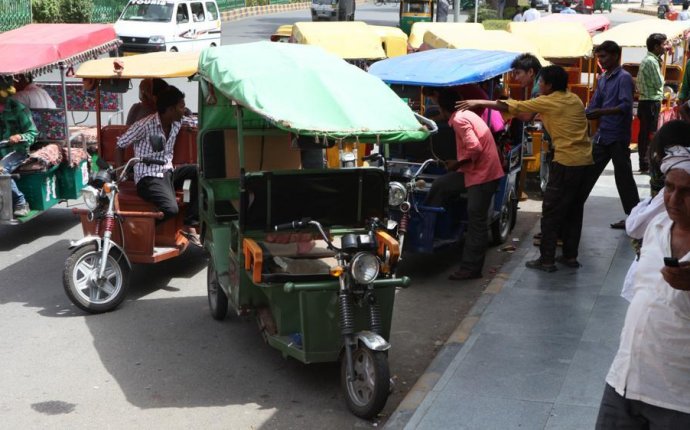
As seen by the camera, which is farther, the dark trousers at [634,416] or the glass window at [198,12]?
the glass window at [198,12]

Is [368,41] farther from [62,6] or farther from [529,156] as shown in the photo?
[62,6]

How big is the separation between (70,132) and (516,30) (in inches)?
282

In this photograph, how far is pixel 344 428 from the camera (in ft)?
18.6

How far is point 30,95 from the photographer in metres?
10.2

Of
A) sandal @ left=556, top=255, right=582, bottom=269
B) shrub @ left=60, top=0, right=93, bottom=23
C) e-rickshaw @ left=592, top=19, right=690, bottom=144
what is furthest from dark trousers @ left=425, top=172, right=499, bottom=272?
shrub @ left=60, top=0, right=93, bottom=23

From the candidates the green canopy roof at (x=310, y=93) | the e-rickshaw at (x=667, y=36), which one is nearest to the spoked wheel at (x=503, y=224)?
the green canopy roof at (x=310, y=93)

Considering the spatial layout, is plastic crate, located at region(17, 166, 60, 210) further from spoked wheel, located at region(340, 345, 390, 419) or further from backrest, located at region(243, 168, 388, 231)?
spoked wheel, located at region(340, 345, 390, 419)

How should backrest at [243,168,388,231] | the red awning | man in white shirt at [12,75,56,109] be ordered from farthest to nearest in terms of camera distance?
man in white shirt at [12,75,56,109], the red awning, backrest at [243,168,388,231]

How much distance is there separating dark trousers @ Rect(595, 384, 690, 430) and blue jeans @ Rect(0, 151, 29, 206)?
23.1 ft

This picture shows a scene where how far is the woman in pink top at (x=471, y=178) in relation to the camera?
27.0ft

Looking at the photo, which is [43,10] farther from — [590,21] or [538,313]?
[538,313]

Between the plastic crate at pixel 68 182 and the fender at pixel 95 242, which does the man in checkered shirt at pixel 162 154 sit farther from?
the plastic crate at pixel 68 182

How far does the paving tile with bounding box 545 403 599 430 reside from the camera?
535 cm

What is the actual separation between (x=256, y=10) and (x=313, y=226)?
40.6 m
